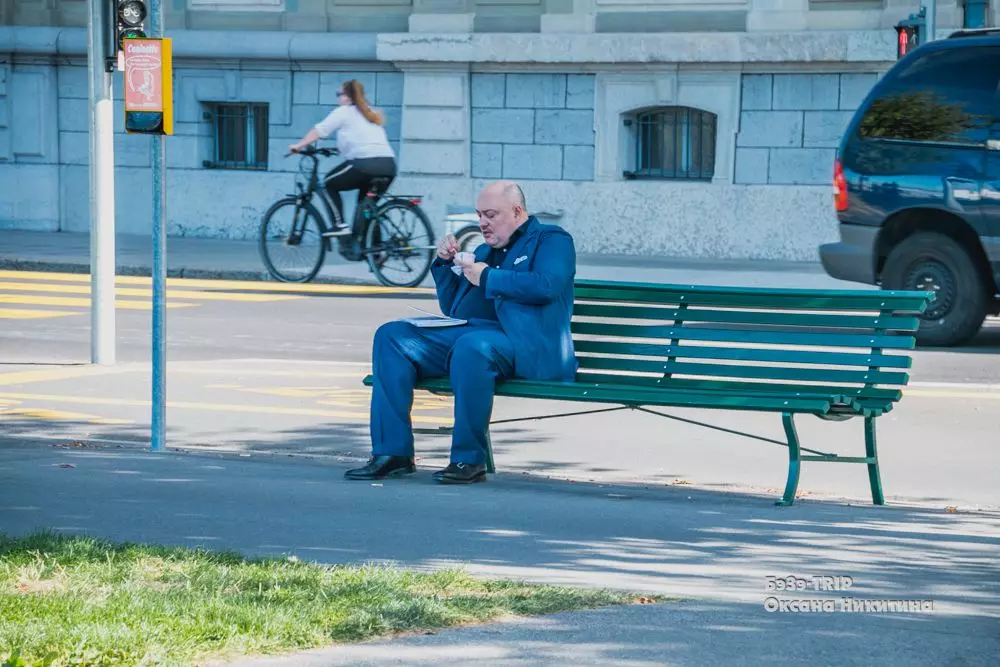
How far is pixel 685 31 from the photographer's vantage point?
21.5 m

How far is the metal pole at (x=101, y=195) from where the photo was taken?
11.5 meters

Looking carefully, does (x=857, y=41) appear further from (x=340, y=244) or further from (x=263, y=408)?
(x=263, y=408)

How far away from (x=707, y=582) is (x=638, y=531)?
892 millimetres

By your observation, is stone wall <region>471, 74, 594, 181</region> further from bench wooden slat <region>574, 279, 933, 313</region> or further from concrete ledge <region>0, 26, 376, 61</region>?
bench wooden slat <region>574, 279, 933, 313</region>

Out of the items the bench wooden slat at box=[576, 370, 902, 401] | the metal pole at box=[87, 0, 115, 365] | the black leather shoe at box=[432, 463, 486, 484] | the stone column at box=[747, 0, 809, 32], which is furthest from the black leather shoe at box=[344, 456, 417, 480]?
the stone column at box=[747, 0, 809, 32]

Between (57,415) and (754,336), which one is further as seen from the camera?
(57,415)

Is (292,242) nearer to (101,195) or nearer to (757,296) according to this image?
(101,195)

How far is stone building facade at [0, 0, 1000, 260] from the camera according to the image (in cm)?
2073

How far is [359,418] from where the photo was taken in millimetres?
9656

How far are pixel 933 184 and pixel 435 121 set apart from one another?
34.3 ft

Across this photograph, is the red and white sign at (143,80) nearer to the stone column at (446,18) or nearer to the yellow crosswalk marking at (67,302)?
the yellow crosswalk marking at (67,302)

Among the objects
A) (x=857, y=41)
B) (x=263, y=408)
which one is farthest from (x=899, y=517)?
(x=857, y=41)

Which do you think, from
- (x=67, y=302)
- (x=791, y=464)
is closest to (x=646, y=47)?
(x=67, y=302)

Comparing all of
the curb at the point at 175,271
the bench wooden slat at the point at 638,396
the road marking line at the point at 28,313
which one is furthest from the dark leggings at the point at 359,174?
the bench wooden slat at the point at 638,396
